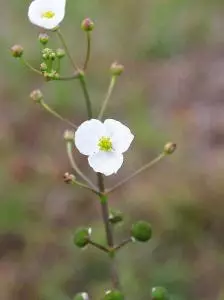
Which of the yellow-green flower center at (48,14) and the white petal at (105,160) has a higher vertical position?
the yellow-green flower center at (48,14)

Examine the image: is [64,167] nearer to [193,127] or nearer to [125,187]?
[125,187]

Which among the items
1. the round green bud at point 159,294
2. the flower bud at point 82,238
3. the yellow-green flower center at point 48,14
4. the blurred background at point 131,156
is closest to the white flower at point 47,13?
the yellow-green flower center at point 48,14

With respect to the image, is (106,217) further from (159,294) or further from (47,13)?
(47,13)

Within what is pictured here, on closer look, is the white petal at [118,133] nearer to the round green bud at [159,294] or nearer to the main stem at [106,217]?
the main stem at [106,217]

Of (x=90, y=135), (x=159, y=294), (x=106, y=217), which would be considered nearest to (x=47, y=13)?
(x=90, y=135)

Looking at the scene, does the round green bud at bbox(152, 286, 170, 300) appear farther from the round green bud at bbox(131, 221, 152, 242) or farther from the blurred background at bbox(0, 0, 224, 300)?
the blurred background at bbox(0, 0, 224, 300)

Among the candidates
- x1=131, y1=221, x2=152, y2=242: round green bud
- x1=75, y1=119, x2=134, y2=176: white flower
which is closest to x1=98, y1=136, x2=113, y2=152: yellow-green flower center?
x1=75, y1=119, x2=134, y2=176: white flower

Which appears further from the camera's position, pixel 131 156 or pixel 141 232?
pixel 131 156
